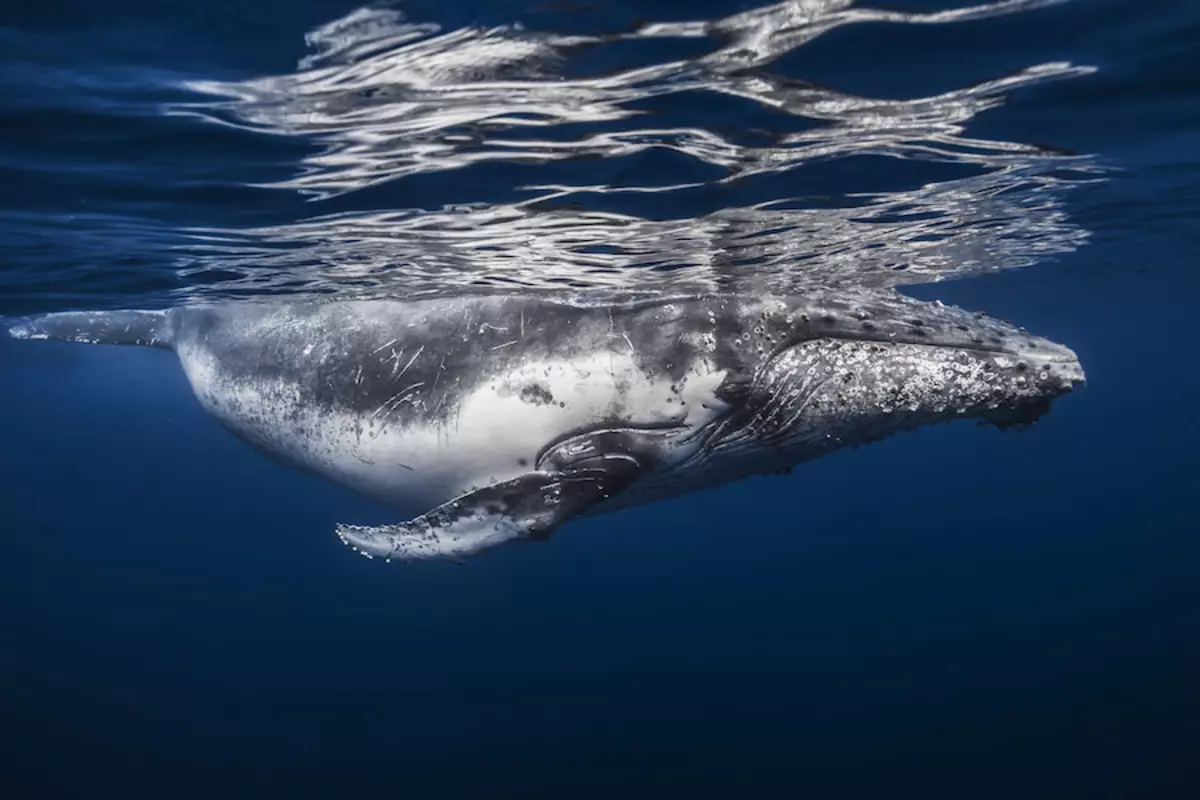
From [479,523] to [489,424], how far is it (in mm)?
1235

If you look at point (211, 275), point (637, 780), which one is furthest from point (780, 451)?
point (637, 780)

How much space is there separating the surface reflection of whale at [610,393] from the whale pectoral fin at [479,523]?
0.01 m

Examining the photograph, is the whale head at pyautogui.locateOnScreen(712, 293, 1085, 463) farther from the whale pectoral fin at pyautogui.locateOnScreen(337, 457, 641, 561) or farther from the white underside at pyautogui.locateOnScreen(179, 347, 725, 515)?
the whale pectoral fin at pyautogui.locateOnScreen(337, 457, 641, 561)

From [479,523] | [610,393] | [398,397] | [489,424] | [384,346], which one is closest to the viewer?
[479,523]

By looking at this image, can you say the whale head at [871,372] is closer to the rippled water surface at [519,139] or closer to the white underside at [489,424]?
the white underside at [489,424]

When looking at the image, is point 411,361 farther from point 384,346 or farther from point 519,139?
point 519,139

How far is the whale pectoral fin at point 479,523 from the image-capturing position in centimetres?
626

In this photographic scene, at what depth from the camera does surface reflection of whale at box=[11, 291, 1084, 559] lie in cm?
638

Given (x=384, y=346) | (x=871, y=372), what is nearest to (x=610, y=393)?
(x=871, y=372)

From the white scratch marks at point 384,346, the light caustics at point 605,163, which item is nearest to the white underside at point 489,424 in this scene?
the white scratch marks at point 384,346

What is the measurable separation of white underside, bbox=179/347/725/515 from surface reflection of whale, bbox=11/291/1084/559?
2 centimetres

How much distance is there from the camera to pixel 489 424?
720 cm

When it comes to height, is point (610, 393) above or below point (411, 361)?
below

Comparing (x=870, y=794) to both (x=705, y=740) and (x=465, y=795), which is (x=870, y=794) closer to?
(x=705, y=740)
